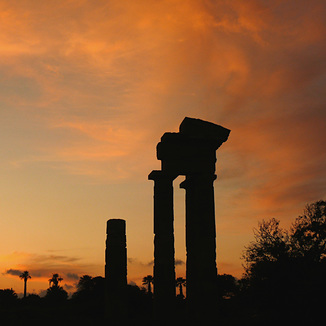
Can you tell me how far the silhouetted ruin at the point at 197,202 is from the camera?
19.8 m

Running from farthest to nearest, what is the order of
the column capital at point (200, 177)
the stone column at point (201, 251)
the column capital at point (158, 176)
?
→ 1. the column capital at point (158, 176)
2. the column capital at point (200, 177)
3. the stone column at point (201, 251)

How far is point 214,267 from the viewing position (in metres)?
19.9

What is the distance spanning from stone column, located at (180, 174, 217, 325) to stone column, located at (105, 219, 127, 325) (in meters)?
9.10

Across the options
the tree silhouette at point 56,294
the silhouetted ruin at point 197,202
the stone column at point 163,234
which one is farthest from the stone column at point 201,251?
the tree silhouette at point 56,294

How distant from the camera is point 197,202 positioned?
20375 millimetres

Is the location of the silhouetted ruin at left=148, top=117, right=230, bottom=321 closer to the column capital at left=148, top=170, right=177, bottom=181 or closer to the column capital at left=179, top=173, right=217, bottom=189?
the column capital at left=179, top=173, right=217, bottom=189

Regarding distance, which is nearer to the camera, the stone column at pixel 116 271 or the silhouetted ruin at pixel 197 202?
the silhouetted ruin at pixel 197 202

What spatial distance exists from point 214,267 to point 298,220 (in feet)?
101

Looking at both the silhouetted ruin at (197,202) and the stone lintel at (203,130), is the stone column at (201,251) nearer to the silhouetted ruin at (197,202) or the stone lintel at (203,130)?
the silhouetted ruin at (197,202)

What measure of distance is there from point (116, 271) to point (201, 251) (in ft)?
33.7

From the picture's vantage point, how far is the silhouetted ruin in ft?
64.8

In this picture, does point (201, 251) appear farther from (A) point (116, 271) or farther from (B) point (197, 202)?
(A) point (116, 271)

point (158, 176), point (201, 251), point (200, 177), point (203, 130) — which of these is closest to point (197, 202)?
point (200, 177)

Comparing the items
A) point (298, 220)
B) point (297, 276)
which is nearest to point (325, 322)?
point (297, 276)
